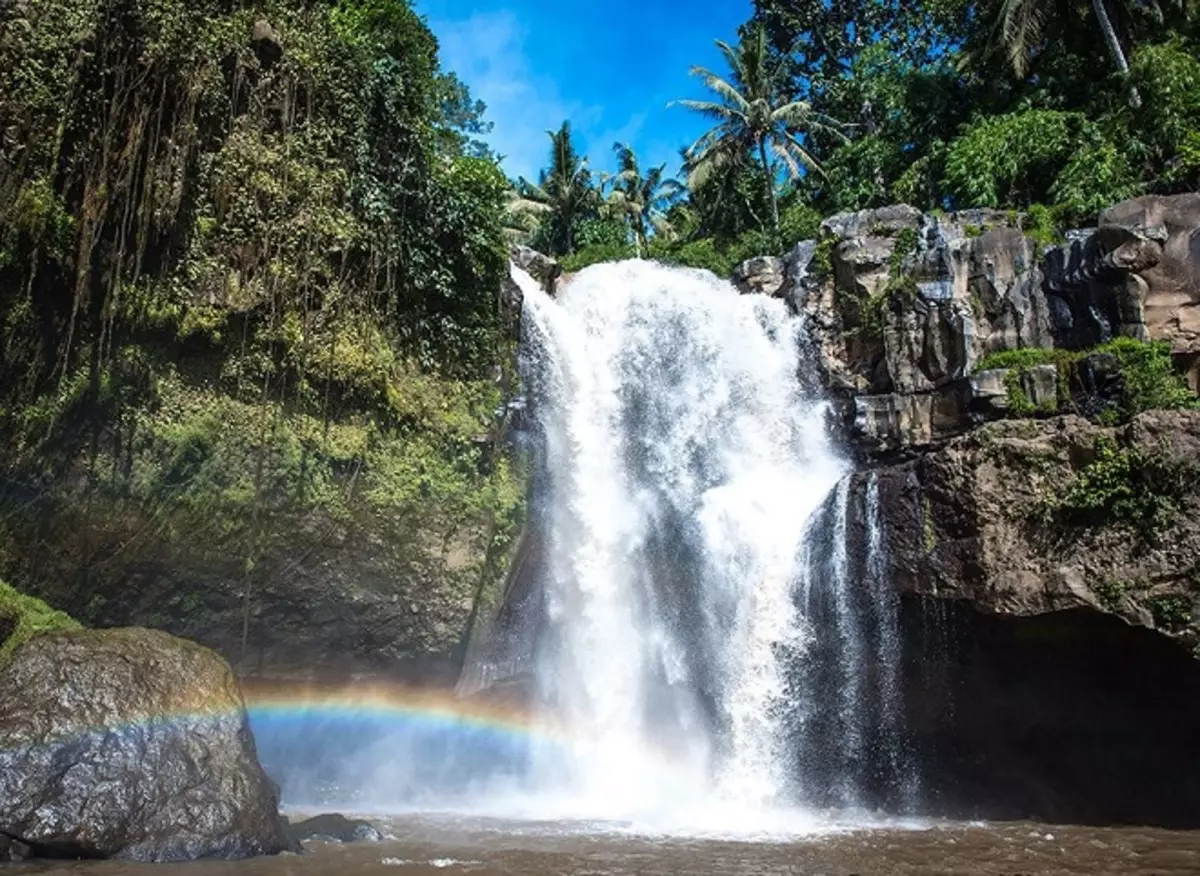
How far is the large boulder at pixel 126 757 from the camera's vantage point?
27.8ft

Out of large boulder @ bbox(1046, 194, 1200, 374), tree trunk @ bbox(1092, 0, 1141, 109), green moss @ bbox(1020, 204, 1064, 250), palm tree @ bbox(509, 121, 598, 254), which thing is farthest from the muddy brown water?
palm tree @ bbox(509, 121, 598, 254)

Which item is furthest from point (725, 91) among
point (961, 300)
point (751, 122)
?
point (961, 300)

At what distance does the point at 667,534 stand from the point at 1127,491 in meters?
7.28

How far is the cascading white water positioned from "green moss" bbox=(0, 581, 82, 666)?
733 centimetres

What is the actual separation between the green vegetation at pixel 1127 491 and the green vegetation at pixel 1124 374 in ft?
5.50

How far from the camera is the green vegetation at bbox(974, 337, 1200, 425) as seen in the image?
15.4 m

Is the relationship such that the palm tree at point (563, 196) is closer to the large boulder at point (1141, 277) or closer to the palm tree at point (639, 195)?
the palm tree at point (639, 195)

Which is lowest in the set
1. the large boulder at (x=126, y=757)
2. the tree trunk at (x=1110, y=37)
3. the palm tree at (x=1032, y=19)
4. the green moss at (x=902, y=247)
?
the large boulder at (x=126, y=757)

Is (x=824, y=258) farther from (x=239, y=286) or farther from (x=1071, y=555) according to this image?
(x=239, y=286)

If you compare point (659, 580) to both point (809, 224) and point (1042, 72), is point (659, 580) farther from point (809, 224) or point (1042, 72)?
point (1042, 72)

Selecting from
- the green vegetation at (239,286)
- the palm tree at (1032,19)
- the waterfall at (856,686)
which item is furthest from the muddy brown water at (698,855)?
the palm tree at (1032,19)

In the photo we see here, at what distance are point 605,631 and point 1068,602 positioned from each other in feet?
23.6

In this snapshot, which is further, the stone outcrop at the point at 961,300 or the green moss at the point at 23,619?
the stone outcrop at the point at 961,300

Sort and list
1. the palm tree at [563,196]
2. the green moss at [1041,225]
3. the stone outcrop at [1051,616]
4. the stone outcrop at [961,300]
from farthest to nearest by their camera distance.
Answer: the palm tree at [563,196] → the green moss at [1041,225] → the stone outcrop at [961,300] → the stone outcrop at [1051,616]
